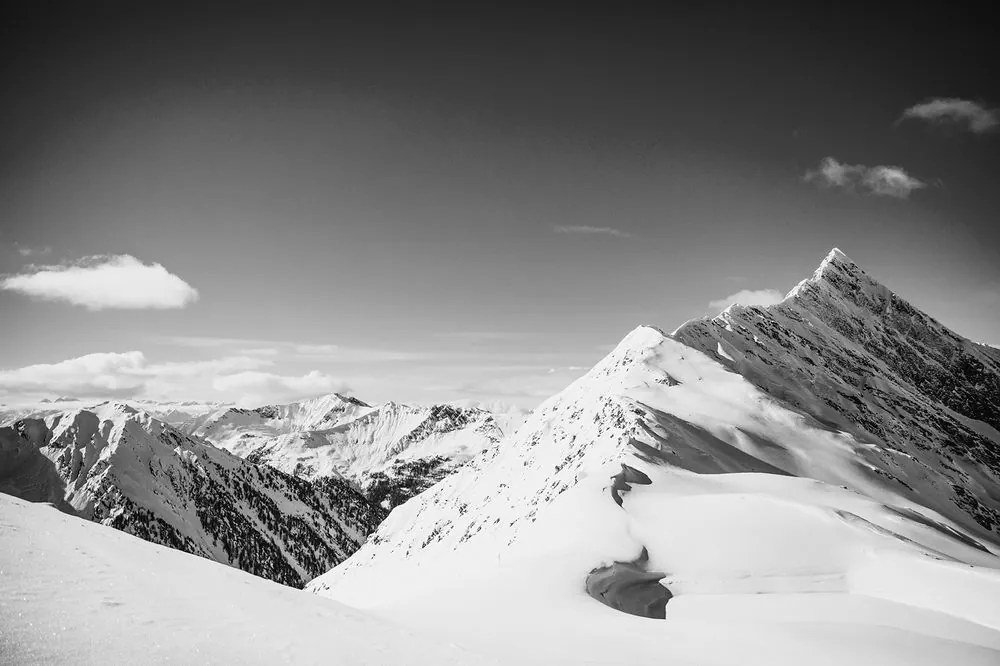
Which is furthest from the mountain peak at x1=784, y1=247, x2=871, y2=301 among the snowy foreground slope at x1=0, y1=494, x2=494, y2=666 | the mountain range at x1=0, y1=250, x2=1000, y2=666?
the snowy foreground slope at x1=0, y1=494, x2=494, y2=666

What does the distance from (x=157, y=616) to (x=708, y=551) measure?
25981 millimetres

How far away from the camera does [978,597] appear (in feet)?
67.5

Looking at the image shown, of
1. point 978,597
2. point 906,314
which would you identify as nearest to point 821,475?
point 978,597

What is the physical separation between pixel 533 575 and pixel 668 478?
22842 millimetres

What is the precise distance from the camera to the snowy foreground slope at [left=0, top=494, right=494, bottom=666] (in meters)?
7.93

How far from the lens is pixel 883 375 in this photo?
380 ft

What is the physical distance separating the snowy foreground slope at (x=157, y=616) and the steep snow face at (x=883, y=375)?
75.8 m

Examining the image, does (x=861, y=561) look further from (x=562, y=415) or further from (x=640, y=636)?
(x=562, y=415)

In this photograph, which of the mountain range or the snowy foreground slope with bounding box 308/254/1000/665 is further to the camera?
the snowy foreground slope with bounding box 308/254/1000/665

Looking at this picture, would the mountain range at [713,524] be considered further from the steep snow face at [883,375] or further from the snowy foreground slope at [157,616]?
the steep snow face at [883,375]

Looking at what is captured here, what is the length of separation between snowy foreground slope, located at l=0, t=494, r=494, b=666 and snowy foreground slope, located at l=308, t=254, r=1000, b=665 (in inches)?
134

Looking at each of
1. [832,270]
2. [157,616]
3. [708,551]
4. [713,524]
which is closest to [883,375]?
[832,270]

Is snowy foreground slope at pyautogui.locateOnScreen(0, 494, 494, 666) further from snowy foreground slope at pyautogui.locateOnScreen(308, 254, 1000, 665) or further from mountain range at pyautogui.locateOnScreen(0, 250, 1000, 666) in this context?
snowy foreground slope at pyautogui.locateOnScreen(308, 254, 1000, 665)

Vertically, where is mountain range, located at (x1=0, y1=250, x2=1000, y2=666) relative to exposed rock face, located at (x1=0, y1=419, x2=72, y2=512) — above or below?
above
